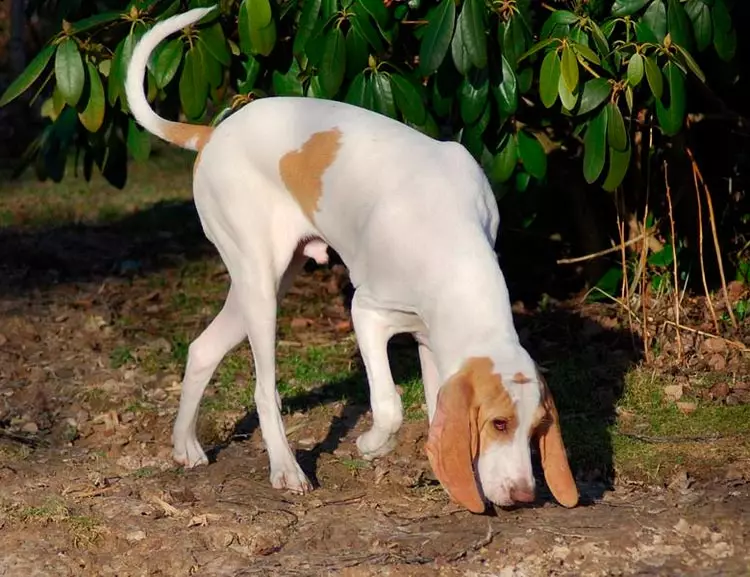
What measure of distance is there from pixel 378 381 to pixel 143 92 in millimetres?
1588

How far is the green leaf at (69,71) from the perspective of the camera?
5730 mm

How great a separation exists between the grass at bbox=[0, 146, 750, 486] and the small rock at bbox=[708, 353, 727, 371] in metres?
0.17

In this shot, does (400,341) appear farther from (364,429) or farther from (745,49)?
(745,49)

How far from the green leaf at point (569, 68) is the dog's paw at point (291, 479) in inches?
69.4

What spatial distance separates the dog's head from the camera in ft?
13.4

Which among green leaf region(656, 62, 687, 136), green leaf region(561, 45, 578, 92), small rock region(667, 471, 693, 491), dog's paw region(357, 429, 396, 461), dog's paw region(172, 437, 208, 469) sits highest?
green leaf region(561, 45, 578, 92)

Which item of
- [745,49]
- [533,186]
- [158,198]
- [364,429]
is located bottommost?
[158,198]

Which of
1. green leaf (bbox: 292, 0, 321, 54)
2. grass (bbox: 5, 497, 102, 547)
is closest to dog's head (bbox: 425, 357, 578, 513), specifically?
grass (bbox: 5, 497, 102, 547)

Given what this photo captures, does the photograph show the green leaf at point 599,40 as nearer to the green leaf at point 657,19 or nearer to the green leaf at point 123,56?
the green leaf at point 657,19

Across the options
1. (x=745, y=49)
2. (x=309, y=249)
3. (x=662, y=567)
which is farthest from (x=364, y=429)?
(x=745, y=49)

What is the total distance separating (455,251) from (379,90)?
57.5 inches

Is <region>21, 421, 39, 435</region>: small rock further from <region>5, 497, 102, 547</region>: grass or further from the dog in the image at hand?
<region>5, 497, 102, 547</region>: grass

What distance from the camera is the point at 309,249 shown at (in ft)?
17.0

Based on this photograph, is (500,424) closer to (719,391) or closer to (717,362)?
(719,391)
